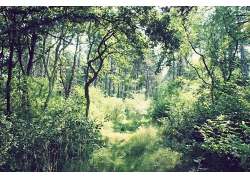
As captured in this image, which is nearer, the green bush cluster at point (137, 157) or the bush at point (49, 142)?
the bush at point (49, 142)

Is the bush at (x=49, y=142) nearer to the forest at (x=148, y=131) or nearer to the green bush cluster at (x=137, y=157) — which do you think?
the forest at (x=148, y=131)

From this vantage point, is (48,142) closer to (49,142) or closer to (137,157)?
(49,142)

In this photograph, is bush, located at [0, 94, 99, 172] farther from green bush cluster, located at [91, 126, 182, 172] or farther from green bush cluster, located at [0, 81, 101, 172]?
→ green bush cluster, located at [91, 126, 182, 172]

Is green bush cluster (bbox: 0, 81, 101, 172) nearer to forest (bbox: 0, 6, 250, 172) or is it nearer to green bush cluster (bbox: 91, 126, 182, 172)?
forest (bbox: 0, 6, 250, 172)

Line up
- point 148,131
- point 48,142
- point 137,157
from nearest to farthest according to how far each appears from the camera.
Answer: point 48,142 < point 137,157 < point 148,131

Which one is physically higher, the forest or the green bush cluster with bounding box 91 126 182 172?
the forest

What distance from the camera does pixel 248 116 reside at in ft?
14.4

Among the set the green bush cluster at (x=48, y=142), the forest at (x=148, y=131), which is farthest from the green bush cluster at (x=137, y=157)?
the green bush cluster at (x=48, y=142)

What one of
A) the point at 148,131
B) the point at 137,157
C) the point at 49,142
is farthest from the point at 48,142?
the point at 148,131

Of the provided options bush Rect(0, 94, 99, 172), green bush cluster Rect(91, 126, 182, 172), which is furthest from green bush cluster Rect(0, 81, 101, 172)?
green bush cluster Rect(91, 126, 182, 172)

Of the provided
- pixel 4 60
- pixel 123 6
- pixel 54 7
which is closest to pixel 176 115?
pixel 123 6

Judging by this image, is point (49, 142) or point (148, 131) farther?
point (148, 131)

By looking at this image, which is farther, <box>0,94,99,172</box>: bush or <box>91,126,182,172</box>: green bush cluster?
<box>91,126,182,172</box>: green bush cluster
